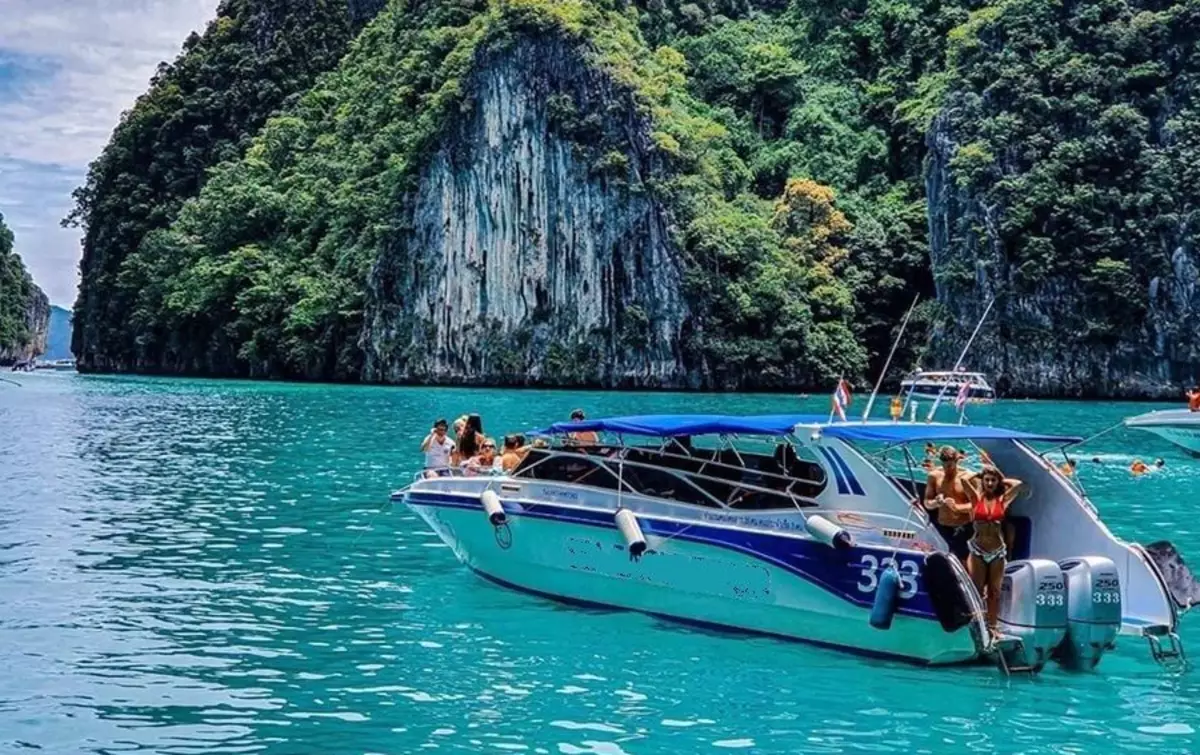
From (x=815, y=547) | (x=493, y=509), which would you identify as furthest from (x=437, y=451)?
(x=815, y=547)

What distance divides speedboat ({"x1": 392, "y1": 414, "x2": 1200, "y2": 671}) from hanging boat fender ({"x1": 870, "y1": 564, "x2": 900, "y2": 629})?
14mm

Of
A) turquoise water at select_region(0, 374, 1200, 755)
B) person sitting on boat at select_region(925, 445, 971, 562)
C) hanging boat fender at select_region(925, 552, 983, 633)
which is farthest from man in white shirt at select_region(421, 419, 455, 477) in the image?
hanging boat fender at select_region(925, 552, 983, 633)

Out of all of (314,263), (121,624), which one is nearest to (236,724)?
(121,624)

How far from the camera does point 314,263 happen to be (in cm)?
9550

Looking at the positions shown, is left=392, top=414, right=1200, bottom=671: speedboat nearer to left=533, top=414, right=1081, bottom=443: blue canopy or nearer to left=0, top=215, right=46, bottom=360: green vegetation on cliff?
left=533, top=414, right=1081, bottom=443: blue canopy

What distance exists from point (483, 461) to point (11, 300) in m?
164

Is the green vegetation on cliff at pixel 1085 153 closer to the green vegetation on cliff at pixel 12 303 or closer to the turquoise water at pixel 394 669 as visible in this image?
the turquoise water at pixel 394 669

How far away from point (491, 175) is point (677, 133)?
12.8 meters

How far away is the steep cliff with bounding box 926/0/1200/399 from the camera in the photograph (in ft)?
250

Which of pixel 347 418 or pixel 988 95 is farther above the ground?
pixel 988 95

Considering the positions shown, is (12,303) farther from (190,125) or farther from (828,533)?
(828,533)

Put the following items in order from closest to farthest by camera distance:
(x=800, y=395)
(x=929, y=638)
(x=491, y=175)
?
1. (x=929, y=638)
2. (x=800, y=395)
3. (x=491, y=175)

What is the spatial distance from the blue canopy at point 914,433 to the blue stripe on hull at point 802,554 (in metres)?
1.42

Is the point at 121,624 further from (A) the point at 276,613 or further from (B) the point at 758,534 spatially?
(B) the point at 758,534
